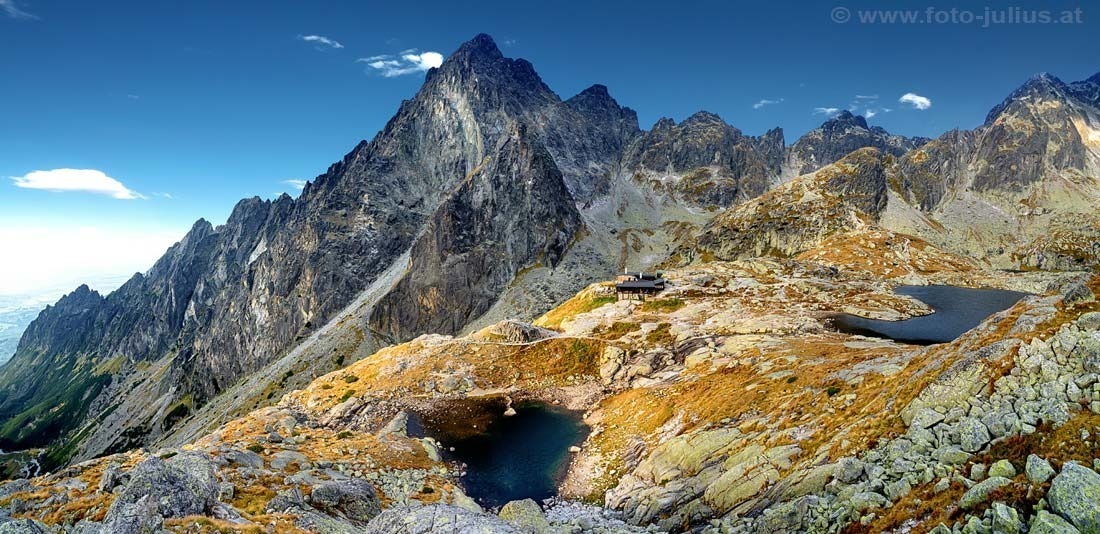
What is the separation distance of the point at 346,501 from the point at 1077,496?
35.2 meters

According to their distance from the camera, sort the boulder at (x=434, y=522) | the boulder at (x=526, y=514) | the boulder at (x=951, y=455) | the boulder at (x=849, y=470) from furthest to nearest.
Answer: the boulder at (x=526, y=514)
the boulder at (x=849, y=470)
the boulder at (x=434, y=522)
the boulder at (x=951, y=455)

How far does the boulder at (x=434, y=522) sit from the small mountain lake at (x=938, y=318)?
247 ft

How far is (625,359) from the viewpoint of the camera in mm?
71688

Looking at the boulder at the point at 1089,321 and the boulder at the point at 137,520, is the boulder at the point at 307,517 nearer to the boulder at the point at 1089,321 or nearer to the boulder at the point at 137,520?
the boulder at the point at 137,520

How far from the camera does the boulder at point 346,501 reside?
3009 cm

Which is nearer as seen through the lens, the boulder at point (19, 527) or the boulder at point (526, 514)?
the boulder at point (19, 527)

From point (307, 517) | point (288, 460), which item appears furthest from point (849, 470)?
point (288, 460)

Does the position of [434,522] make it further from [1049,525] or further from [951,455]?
[951,455]

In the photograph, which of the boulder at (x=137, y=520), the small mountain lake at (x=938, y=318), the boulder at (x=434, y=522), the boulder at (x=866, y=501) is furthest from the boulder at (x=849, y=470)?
the small mountain lake at (x=938, y=318)

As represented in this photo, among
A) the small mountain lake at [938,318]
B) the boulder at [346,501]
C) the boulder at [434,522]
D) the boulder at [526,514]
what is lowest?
the small mountain lake at [938,318]

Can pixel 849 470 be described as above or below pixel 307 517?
below

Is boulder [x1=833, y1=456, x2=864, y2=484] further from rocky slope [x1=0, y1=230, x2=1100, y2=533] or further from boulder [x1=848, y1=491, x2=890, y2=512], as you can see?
boulder [x1=848, y1=491, x2=890, y2=512]

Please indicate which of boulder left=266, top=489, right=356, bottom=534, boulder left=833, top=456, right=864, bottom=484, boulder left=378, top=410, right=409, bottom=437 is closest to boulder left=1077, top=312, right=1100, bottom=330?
boulder left=833, top=456, right=864, bottom=484

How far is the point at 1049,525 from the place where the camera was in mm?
14805
